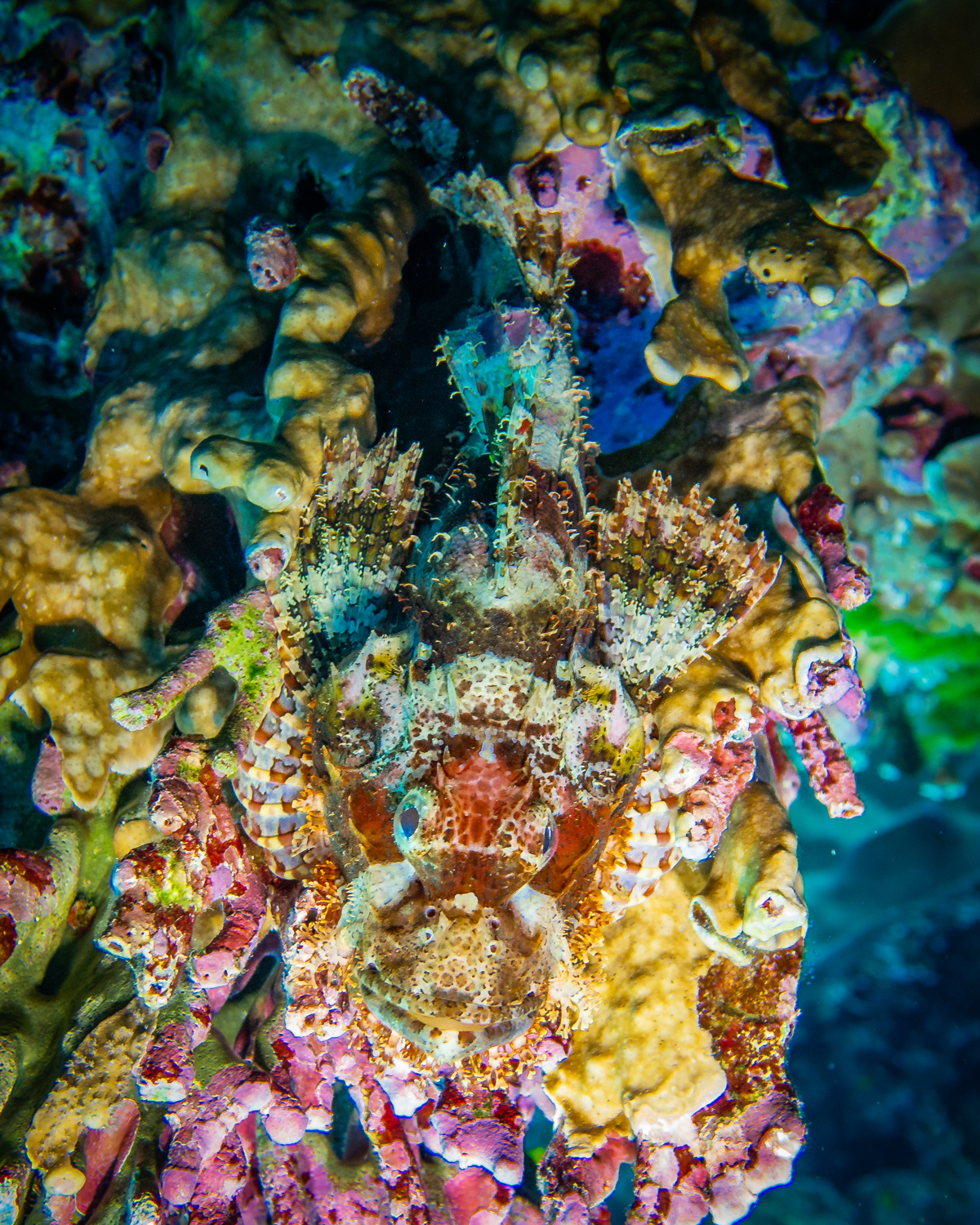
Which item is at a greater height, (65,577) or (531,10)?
(531,10)

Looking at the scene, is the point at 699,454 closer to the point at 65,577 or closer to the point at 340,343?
the point at 340,343

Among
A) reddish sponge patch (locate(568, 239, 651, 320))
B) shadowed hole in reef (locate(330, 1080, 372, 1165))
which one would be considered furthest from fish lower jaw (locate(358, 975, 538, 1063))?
reddish sponge patch (locate(568, 239, 651, 320))

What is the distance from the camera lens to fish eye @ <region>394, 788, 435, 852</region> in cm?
230

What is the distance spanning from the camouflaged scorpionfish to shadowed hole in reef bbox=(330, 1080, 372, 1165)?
1186 millimetres

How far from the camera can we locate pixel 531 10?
369 cm

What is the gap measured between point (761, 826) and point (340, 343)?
3.14 metres

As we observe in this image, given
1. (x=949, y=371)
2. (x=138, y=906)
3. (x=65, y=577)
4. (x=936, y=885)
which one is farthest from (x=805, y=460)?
(x=936, y=885)

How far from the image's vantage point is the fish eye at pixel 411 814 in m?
2.30

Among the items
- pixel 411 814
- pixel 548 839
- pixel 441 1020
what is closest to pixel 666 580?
pixel 548 839

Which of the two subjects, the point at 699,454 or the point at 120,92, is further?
the point at 120,92

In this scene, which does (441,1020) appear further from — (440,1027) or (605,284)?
(605,284)

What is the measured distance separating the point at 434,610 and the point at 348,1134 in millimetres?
2858

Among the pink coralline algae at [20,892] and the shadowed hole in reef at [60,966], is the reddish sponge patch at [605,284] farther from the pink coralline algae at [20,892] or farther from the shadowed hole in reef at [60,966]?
the shadowed hole in reef at [60,966]

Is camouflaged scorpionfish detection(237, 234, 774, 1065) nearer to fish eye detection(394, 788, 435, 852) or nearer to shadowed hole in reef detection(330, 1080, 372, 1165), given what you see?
fish eye detection(394, 788, 435, 852)
